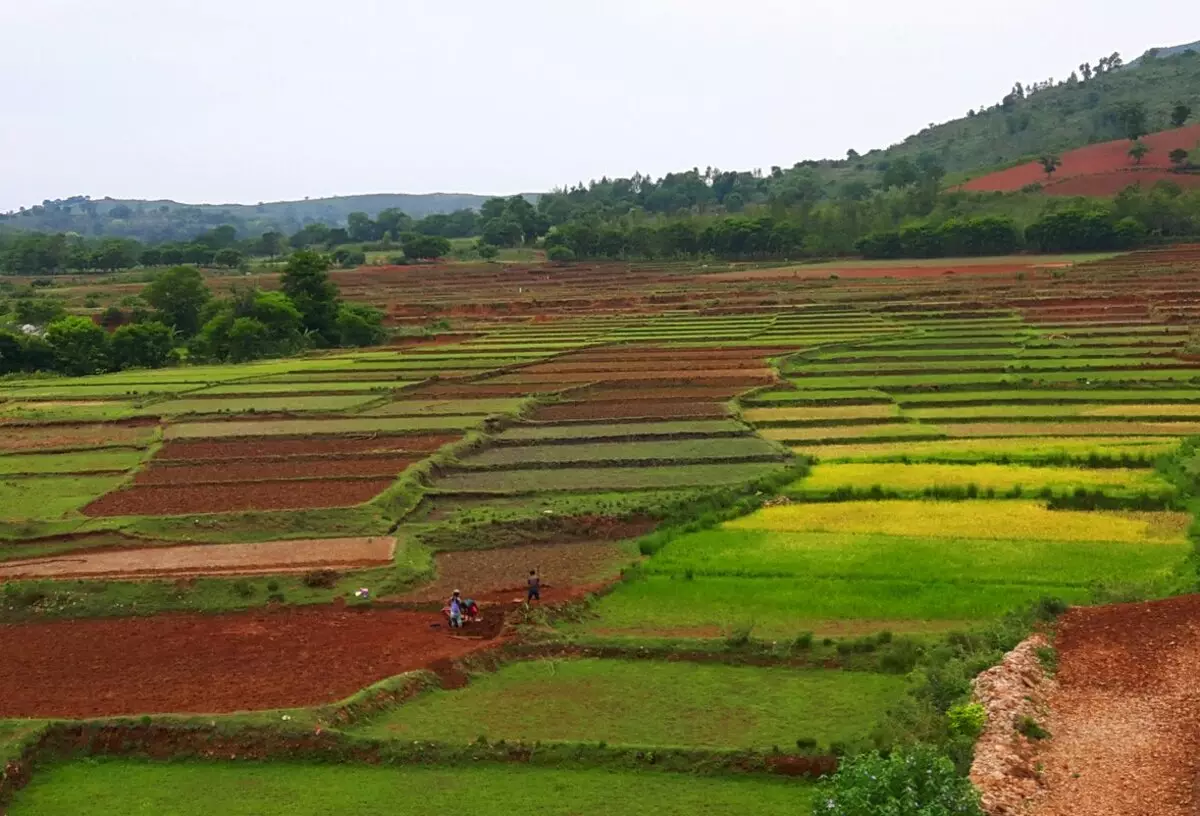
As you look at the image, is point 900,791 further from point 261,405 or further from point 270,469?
point 261,405

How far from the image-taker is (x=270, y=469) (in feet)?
101

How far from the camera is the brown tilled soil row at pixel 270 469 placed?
2973cm

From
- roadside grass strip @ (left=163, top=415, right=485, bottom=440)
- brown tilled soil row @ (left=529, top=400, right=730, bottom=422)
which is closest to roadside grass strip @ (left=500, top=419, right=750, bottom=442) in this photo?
brown tilled soil row @ (left=529, top=400, right=730, bottom=422)

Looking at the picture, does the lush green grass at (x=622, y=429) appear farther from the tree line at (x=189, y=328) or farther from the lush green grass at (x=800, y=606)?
the tree line at (x=189, y=328)

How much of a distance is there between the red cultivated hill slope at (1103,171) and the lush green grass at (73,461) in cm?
9873

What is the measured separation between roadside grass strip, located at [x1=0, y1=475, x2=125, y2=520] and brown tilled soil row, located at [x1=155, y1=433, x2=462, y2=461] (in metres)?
2.72

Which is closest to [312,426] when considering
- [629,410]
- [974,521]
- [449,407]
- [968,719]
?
[449,407]

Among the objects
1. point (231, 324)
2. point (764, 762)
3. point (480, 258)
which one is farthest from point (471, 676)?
point (480, 258)

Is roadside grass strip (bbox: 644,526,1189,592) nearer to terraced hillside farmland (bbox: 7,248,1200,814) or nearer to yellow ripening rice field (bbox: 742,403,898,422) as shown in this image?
terraced hillside farmland (bbox: 7,248,1200,814)

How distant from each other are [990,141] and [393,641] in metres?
168

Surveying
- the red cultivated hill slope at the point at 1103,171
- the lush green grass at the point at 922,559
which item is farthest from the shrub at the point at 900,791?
the red cultivated hill slope at the point at 1103,171

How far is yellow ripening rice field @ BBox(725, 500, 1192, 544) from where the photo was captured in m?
21.6

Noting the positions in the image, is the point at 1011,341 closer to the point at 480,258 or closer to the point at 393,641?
A: the point at 393,641

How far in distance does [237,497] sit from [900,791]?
869 inches
